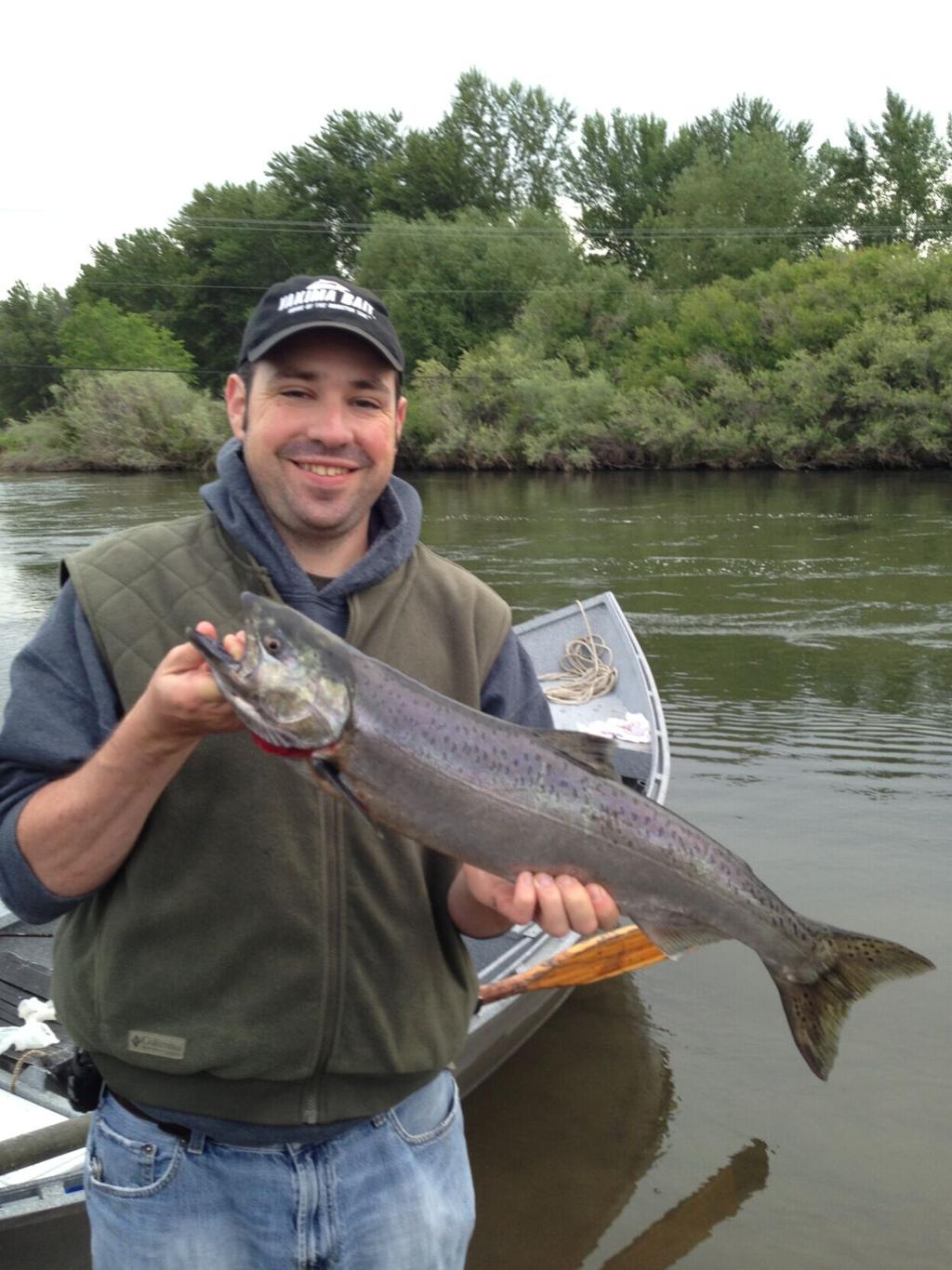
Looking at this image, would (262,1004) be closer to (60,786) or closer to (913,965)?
(60,786)

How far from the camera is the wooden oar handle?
5754 mm

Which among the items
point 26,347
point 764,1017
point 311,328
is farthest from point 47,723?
point 26,347

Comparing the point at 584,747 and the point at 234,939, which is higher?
the point at 584,747

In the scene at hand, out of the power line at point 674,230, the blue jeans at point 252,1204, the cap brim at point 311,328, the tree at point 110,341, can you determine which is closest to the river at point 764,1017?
the blue jeans at point 252,1204

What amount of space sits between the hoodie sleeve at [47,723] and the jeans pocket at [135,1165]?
1.55 feet

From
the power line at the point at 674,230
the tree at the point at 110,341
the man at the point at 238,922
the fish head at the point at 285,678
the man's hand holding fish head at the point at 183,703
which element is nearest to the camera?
the man's hand holding fish head at the point at 183,703

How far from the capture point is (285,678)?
7.52ft

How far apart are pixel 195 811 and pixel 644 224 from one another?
75.0 m

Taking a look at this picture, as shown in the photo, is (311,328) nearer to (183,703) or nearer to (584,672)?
(183,703)

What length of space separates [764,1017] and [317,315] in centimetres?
630

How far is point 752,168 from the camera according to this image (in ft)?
219

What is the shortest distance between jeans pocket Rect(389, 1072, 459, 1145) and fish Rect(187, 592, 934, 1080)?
0.49m

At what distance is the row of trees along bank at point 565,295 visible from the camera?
4616 centimetres

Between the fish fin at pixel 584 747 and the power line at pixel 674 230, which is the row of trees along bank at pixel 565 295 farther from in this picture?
the fish fin at pixel 584 747
